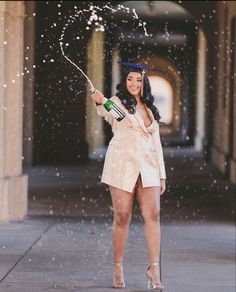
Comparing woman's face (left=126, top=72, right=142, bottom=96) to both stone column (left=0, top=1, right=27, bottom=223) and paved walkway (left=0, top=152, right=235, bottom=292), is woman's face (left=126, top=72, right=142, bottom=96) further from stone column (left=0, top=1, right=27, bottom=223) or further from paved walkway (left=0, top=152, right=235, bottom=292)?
stone column (left=0, top=1, right=27, bottom=223)

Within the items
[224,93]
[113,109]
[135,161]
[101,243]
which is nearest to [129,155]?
[135,161]

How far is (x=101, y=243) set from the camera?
388 inches

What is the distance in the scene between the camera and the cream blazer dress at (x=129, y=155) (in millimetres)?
7074

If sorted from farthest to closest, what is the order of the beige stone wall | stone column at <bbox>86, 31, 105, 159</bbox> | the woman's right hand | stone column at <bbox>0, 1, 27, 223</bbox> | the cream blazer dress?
stone column at <bbox>86, 31, 105, 159</bbox>
the beige stone wall
stone column at <bbox>0, 1, 27, 223</bbox>
the cream blazer dress
the woman's right hand

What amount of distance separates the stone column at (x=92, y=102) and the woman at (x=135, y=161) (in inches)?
745

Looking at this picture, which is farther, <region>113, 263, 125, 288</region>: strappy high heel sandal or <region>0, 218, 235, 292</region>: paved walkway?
<region>0, 218, 235, 292</region>: paved walkway

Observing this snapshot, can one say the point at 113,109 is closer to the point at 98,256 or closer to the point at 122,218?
the point at 122,218

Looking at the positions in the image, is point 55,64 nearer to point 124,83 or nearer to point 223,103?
point 223,103

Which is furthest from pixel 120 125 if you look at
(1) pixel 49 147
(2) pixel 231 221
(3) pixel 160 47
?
(3) pixel 160 47

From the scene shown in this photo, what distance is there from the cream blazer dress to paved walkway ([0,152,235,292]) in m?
0.89

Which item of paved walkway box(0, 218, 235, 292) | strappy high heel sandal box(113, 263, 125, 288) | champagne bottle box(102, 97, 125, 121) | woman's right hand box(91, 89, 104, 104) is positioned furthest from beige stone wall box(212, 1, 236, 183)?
woman's right hand box(91, 89, 104, 104)

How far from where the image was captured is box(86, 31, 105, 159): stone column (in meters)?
27.7

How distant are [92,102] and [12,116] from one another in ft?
46.6

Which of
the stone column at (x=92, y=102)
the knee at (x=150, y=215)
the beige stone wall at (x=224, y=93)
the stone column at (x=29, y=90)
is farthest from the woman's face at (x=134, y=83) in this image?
the stone column at (x=92, y=102)
